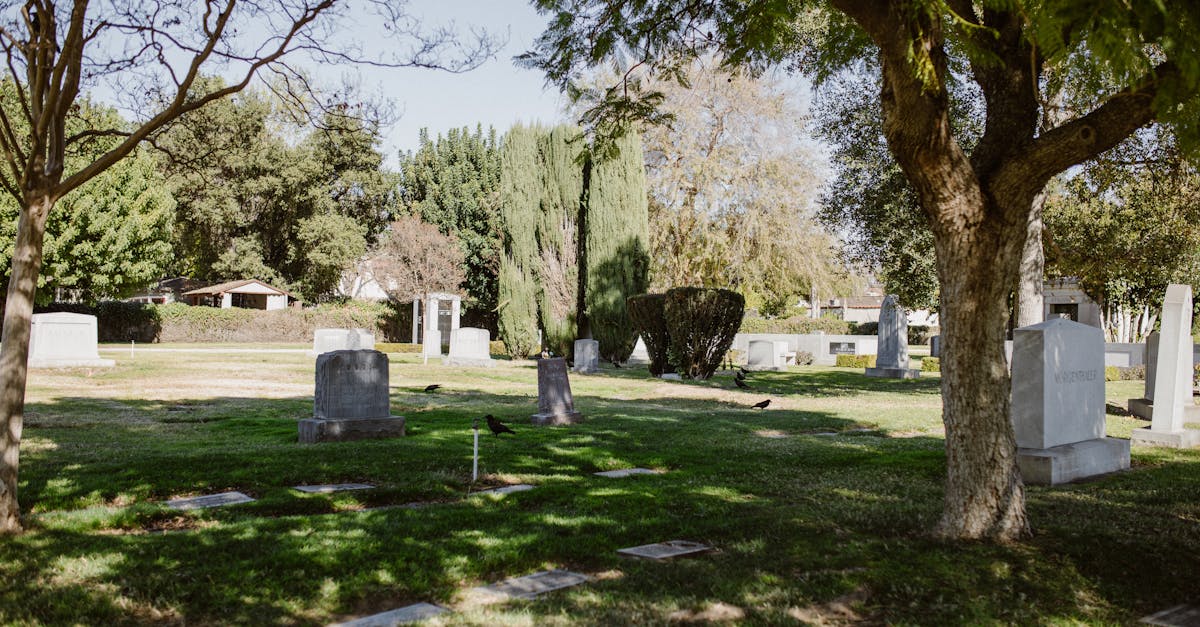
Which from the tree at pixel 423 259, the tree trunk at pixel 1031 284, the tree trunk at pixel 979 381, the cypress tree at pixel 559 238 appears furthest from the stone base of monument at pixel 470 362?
the tree trunk at pixel 979 381

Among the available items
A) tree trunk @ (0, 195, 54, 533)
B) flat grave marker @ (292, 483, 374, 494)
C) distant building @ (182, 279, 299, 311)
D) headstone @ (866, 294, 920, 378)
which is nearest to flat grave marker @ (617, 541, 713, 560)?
flat grave marker @ (292, 483, 374, 494)

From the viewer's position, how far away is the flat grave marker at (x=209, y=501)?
22.4 ft

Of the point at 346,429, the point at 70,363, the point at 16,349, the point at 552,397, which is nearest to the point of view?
the point at 16,349

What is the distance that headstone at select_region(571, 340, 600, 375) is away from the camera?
92.2 ft

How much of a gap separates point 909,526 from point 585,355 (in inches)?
872

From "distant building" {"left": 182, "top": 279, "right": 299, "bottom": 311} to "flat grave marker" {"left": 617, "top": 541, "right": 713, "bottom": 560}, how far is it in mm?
51705

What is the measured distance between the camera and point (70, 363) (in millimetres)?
22062

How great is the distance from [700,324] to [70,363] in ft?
54.7

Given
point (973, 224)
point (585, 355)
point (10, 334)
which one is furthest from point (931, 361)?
point (10, 334)

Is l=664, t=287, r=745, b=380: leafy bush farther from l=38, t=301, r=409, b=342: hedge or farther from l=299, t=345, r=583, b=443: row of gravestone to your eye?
l=38, t=301, r=409, b=342: hedge

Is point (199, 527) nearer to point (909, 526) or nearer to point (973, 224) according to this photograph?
point (909, 526)

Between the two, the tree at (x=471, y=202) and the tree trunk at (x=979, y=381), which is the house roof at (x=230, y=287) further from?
the tree trunk at (x=979, y=381)

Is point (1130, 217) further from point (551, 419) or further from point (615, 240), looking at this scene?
point (551, 419)

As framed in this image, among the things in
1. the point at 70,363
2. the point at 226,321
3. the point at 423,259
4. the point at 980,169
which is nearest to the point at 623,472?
the point at 980,169
